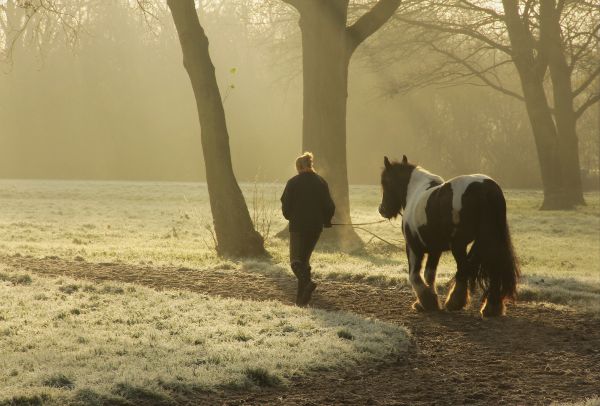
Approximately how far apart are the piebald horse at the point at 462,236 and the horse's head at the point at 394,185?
0.40ft

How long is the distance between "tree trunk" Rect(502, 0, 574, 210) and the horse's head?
18.6m

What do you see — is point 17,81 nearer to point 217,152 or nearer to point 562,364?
point 217,152

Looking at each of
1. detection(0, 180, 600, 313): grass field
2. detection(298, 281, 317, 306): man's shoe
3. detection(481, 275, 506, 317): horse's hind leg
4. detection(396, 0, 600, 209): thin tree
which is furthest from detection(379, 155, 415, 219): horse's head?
detection(396, 0, 600, 209): thin tree

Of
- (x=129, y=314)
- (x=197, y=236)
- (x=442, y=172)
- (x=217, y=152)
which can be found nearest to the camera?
(x=129, y=314)

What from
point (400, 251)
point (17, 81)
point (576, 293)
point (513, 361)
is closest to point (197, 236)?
point (400, 251)

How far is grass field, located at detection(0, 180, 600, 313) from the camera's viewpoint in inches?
528

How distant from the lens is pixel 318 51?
17500 mm

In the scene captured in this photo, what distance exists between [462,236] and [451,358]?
1835 millimetres

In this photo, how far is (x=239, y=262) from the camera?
14.6 metres

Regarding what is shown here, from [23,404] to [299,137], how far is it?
44846 mm

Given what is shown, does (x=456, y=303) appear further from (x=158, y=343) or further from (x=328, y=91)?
(x=328, y=91)

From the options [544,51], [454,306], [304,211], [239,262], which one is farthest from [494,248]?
[544,51]

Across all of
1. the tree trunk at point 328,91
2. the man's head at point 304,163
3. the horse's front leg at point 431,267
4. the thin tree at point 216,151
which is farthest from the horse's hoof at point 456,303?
the tree trunk at point 328,91

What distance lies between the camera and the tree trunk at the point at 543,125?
2822cm
